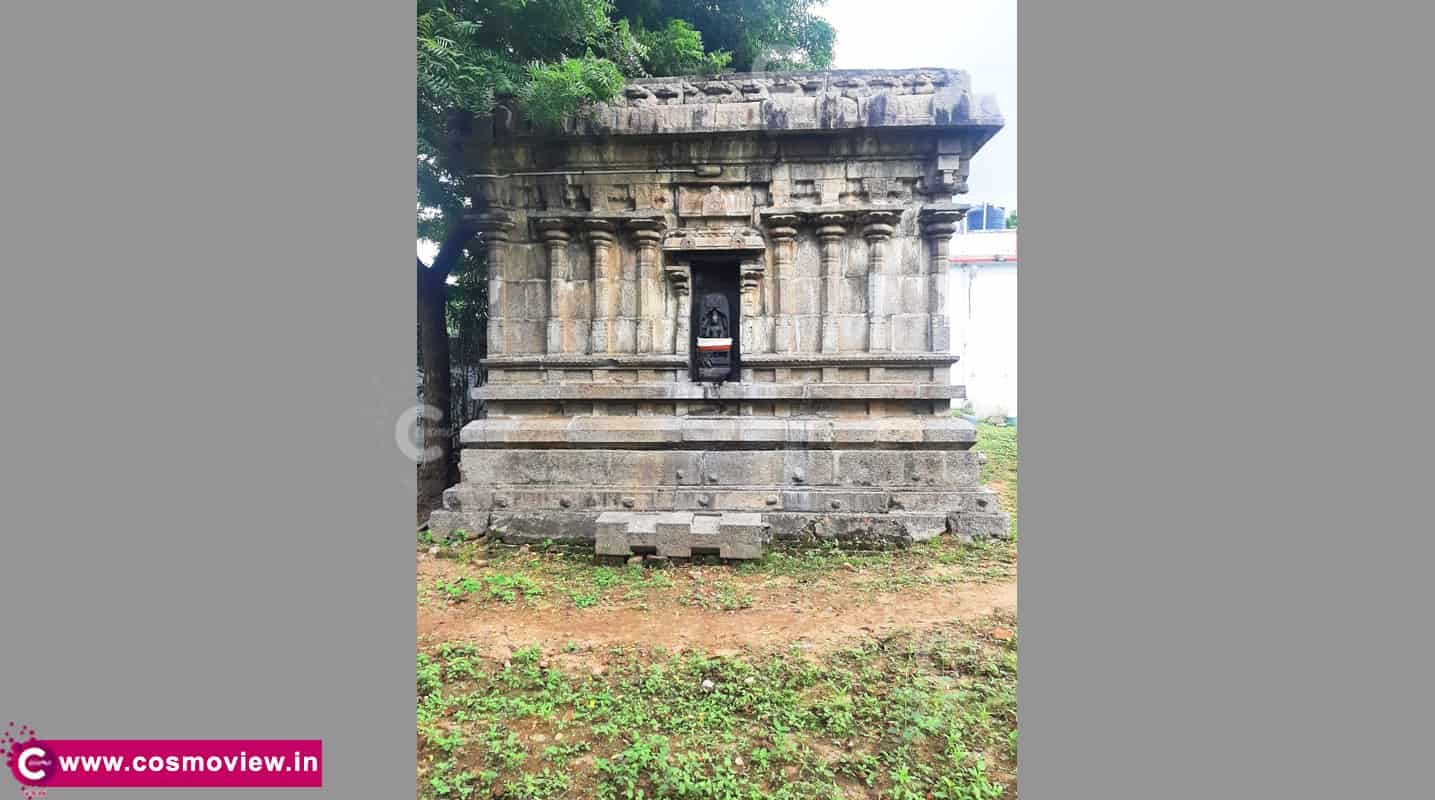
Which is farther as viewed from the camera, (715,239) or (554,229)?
(554,229)

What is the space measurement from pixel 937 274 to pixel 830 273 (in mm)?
1351

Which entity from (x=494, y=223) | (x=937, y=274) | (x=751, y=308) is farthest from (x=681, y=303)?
(x=937, y=274)

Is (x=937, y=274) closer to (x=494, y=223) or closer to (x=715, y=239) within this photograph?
(x=715, y=239)

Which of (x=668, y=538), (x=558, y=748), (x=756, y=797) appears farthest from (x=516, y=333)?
(x=756, y=797)

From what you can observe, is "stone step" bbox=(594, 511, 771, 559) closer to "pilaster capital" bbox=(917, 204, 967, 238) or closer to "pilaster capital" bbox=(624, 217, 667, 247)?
"pilaster capital" bbox=(624, 217, 667, 247)

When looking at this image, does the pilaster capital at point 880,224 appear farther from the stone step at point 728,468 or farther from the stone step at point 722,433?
the stone step at point 728,468

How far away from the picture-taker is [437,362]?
8.84m

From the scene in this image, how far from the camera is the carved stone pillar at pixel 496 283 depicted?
752 centimetres

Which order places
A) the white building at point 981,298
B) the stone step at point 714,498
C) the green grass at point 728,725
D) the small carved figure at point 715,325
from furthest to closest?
the white building at point 981,298 < the small carved figure at point 715,325 < the stone step at point 714,498 < the green grass at point 728,725

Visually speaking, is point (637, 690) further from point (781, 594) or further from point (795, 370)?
point (795, 370)

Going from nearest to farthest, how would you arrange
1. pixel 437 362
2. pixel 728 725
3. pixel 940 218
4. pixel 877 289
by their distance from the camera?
pixel 728 725
pixel 940 218
pixel 877 289
pixel 437 362

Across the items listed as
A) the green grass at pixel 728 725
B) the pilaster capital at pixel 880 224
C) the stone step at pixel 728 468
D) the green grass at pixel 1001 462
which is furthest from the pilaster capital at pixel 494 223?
the green grass at pixel 1001 462
